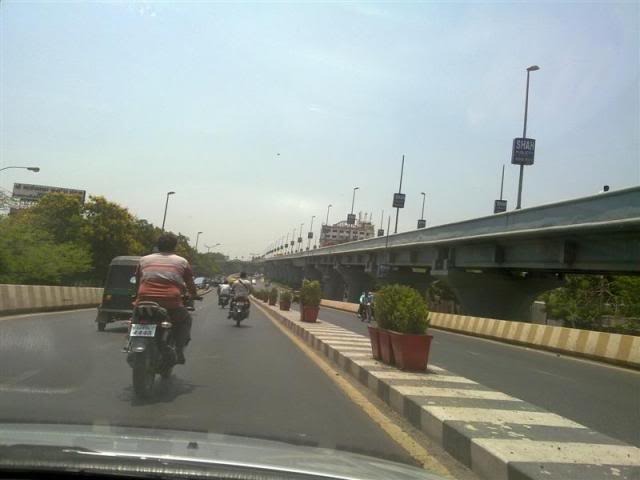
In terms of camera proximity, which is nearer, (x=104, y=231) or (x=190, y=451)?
(x=190, y=451)

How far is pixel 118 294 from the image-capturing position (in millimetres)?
17469

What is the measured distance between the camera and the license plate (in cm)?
746

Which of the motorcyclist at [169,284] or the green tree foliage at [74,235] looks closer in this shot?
the motorcyclist at [169,284]

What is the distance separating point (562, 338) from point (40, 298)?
58.3 ft

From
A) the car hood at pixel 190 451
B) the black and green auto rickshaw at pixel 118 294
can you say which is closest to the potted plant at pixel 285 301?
the black and green auto rickshaw at pixel 118 294

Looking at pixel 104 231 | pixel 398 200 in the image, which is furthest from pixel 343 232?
pixel 104 231

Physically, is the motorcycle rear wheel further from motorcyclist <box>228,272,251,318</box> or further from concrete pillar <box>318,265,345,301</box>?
concrete pillar <box>318,265,345,301</box>

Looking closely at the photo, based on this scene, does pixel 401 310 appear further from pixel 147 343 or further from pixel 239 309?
pixel 239 309

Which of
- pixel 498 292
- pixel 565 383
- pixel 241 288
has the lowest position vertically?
pixel 565 383

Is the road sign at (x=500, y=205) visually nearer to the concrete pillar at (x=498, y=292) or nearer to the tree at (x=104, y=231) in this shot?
the concrete pillar at (x=498, y=292)

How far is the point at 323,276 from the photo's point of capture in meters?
91.1

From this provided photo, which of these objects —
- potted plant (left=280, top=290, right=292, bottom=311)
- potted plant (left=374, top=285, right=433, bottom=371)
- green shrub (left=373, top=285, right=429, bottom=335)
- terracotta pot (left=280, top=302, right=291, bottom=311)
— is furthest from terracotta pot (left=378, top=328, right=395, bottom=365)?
terracotta pot (left=280, top=302, right=291, bottom=311)

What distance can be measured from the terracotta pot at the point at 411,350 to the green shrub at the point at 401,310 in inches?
4.4

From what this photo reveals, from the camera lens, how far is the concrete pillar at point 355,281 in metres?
72.3
